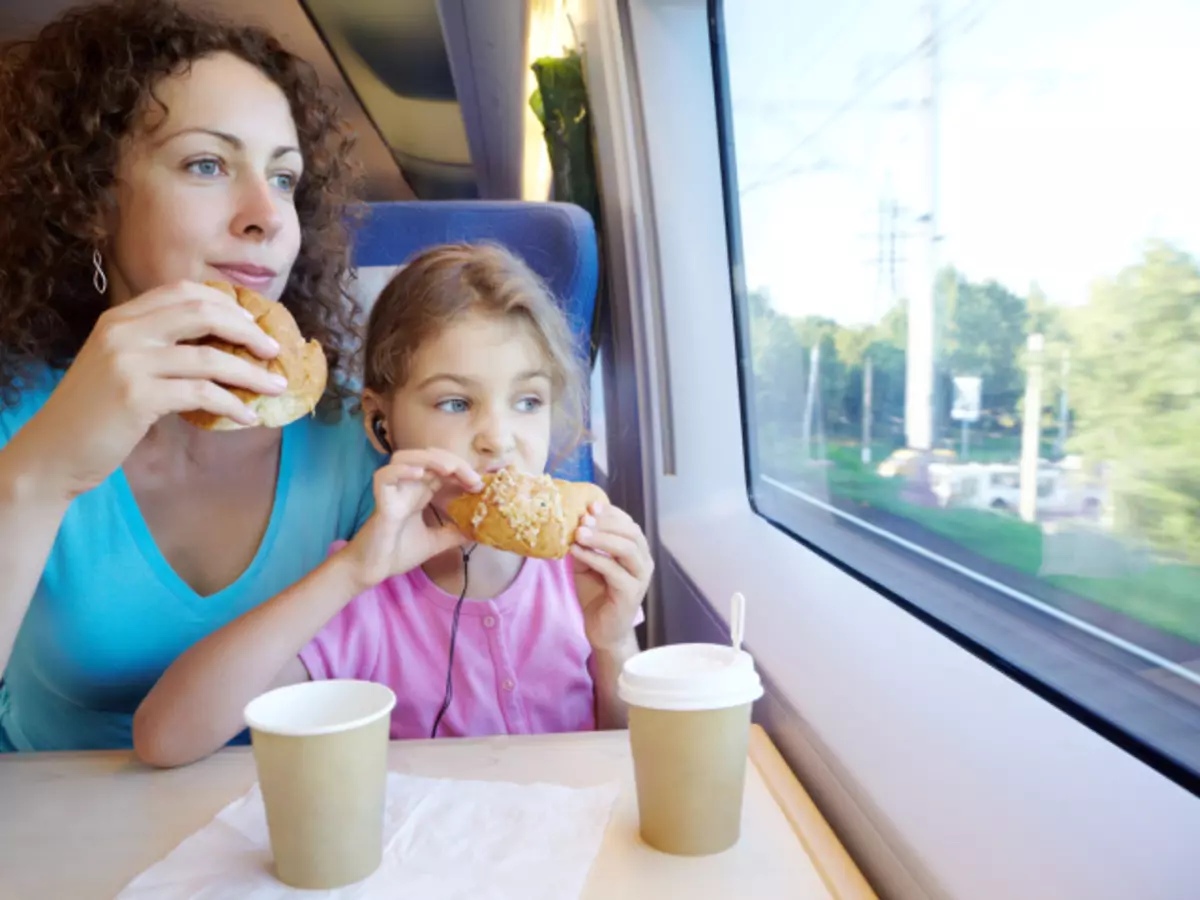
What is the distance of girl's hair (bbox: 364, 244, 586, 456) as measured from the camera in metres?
1.10

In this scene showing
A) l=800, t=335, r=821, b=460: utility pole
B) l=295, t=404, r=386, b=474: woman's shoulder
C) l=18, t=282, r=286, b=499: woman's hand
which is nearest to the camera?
l=18, t=282, r=286, b=499: woman's hand

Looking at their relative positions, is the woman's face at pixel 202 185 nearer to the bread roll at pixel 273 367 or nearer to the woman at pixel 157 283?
the woman at pixel 157 283

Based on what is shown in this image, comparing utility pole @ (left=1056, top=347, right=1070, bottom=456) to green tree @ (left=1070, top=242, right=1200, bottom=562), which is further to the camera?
utility pole @ (left=1056, top=347, right=1070, bottom=456)

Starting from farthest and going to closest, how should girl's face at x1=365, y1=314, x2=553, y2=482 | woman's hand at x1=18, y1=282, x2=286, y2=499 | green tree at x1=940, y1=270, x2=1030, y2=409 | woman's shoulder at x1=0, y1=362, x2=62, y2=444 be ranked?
woman's shoulder at x1=0, y1=362, x2=62, y2=444, girl's face at x1=365, y1=314, x2=553, y2=482, green tree at x1=940, y1=270, x2=1030, y2=409, woman's hand at x1=18, y1=282, x2=286, y2=499

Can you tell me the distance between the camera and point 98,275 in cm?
112

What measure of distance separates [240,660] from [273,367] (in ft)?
1.12

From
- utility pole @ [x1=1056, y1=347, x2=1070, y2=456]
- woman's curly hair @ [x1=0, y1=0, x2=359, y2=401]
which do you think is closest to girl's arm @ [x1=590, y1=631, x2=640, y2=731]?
utility pole @ [x1=1056, y1=347, x2=1070, y2=456]

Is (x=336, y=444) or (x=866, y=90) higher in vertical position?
(x=866, y=90)

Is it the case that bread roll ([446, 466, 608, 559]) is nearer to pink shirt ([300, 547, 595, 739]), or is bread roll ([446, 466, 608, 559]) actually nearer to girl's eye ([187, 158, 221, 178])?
pink shirt ([300, 547, 595, 739])

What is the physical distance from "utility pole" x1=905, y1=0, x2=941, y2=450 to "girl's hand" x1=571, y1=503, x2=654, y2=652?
1.37 ft

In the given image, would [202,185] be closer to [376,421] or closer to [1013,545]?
[376,421]

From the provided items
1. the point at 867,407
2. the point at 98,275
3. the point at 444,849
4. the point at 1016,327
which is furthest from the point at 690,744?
the point at 98,275

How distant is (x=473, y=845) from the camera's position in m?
0.75

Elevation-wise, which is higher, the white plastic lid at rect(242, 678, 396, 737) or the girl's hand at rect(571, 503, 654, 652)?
the girl's hand at rect(571, 503, 654, 652)
